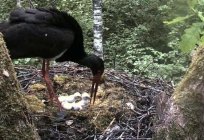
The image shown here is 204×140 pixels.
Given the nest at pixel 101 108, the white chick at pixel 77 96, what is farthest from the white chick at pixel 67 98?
the nest at pixel 101 108

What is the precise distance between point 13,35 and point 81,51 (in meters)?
1.01

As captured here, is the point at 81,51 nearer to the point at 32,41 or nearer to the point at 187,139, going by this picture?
the point at 32,41

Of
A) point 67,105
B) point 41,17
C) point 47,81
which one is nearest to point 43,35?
point 41,17

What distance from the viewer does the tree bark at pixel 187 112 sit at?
2.57 meters

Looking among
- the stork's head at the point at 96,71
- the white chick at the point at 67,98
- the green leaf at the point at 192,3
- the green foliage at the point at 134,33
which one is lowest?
the green foliage at the point at 134,33

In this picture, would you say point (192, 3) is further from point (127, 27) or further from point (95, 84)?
point (127, 27)

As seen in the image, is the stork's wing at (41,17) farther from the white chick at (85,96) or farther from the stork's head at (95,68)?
the white chick at (85,96)

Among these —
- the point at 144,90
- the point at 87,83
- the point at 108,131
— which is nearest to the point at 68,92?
the point at 87,83

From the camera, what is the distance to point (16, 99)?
6.31ft

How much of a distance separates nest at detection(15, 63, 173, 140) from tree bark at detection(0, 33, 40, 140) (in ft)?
5.17

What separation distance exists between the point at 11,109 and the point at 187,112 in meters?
1.11

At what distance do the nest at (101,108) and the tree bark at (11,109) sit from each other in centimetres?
158

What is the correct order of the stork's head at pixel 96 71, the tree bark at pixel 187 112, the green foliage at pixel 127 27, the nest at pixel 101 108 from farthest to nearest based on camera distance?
the green foliage at pixel 127 27
the stork's head at pixel 96 71
the nest at pixel 101 108
the tree bark at pixel 187 112

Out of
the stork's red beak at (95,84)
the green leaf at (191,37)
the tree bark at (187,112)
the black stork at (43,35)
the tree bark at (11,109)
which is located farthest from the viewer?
the stork's red beak at (95,84)
